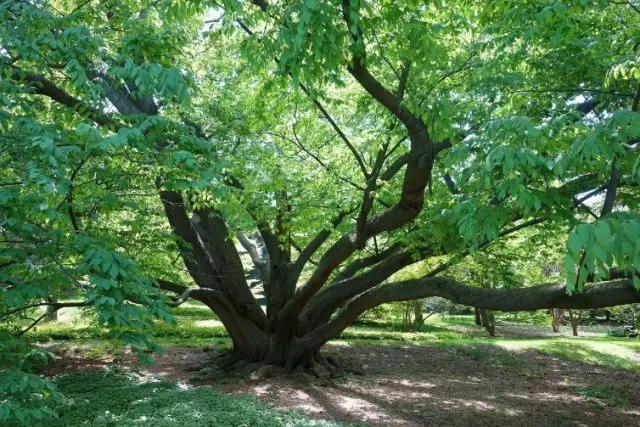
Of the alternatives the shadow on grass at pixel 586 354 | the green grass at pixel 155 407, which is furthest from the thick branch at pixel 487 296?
the shadow on grass at pixel 586 354

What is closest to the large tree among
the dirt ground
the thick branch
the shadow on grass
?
the thick branch

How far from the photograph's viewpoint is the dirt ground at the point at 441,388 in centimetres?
782

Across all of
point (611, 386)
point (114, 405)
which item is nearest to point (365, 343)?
point (611, 386)

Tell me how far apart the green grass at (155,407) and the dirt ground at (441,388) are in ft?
2.50

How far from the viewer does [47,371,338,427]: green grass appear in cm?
634

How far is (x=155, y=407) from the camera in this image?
23.3 feet

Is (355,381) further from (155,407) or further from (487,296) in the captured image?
(155,407)

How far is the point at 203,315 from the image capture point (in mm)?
22453

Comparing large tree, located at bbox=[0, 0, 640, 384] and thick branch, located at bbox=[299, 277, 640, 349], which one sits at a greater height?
large tree, located at bbox=[0, 0, 640, 384]

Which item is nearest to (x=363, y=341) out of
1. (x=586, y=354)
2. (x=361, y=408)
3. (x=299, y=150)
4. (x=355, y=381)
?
(x=355, y=381)

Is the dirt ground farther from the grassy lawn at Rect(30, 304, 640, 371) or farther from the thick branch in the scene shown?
the thick branch

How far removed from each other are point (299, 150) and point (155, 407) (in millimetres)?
4725

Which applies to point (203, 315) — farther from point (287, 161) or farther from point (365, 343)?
point (287, 161)

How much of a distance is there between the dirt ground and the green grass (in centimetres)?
→ 76
